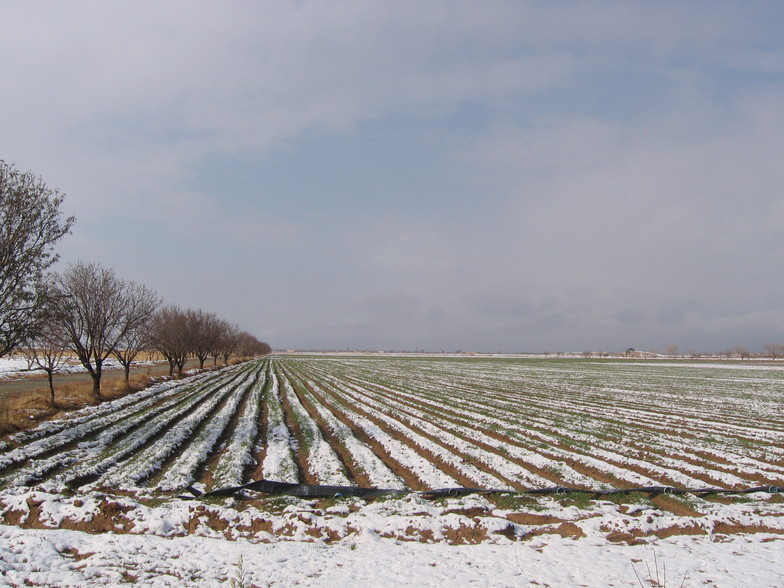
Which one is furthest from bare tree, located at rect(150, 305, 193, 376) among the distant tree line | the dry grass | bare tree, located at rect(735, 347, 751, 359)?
bare tree, located at rect(735, 347, 751, 359)

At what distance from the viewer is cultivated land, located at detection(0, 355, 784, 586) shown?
21.2 feet

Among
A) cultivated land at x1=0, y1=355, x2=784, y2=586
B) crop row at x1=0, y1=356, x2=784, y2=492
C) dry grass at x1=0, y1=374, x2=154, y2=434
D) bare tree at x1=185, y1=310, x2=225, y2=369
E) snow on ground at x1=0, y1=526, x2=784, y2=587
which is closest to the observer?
snow on ground at x1=0, y1=526, x2=784, y2=587

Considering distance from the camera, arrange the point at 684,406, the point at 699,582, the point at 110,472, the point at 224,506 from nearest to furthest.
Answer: the point at 699,582
the point at 224,506
the point at 110,472
the point at 684,406

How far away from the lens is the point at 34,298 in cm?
1667

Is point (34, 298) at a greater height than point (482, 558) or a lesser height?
greater

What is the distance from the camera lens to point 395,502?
9.20 meters

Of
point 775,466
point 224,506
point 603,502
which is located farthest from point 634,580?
point 775,466

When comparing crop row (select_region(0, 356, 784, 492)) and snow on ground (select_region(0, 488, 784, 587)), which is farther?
crop row (select_region(0, 356, 784, 492))

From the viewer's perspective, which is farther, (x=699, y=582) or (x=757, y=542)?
(x=757, y=542)

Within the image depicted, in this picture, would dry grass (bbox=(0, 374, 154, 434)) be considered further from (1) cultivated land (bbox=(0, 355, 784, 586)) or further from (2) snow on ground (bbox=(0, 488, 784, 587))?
(2) snow on ground (bbox=(0, 488, 784, 587))

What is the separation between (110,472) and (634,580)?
11444mm

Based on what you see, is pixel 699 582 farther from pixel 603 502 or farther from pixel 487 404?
pixel 487 404

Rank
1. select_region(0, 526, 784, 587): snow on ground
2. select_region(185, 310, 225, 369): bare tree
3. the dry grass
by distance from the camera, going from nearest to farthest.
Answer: select_region(0, 526, 784, 587): snow on ground → the dry grass → select_region(185, 310, 225, 369): bare tree

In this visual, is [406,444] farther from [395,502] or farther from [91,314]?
[91,314]
